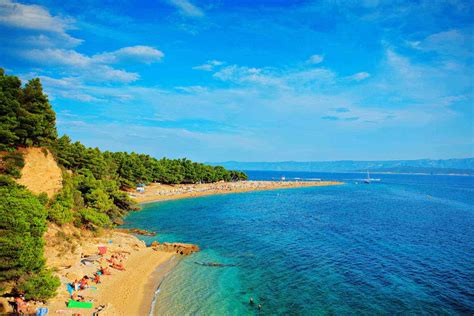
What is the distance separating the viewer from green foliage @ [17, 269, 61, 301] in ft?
57.0

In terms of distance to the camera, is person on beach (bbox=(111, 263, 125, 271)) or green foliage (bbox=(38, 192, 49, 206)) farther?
person on beach (bbox=(111, 263, 125, 271))

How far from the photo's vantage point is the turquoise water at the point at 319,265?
2356cm

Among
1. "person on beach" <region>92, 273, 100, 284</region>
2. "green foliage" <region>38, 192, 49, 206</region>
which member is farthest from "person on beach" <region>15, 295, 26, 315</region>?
"green foliage" <region>38, 192, 49, 206</region>

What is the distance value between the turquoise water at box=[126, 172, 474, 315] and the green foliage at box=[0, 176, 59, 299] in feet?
29.4

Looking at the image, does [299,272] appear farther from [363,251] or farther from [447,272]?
[447,272]

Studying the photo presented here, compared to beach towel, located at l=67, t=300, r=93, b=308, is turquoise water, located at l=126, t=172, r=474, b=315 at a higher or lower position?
lower

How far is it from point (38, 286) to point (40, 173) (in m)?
16.9

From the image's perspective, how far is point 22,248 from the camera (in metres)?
17.2

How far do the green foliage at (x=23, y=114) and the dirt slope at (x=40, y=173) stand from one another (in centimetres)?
129

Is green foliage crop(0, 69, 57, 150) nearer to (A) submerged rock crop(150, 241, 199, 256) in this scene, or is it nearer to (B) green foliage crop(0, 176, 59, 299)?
(B) green foliage crop(0, 176, 59, 299)

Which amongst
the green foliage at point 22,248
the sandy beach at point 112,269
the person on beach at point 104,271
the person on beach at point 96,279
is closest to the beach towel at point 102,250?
the sandy beach at point 112,269

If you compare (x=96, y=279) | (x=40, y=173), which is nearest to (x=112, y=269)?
(x=96, y=279)

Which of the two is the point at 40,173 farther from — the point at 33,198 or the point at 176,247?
the point at 176,247

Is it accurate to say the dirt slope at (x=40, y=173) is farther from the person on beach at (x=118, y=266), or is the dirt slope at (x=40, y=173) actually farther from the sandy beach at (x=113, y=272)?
the person on beach at (x=118, y=266)
